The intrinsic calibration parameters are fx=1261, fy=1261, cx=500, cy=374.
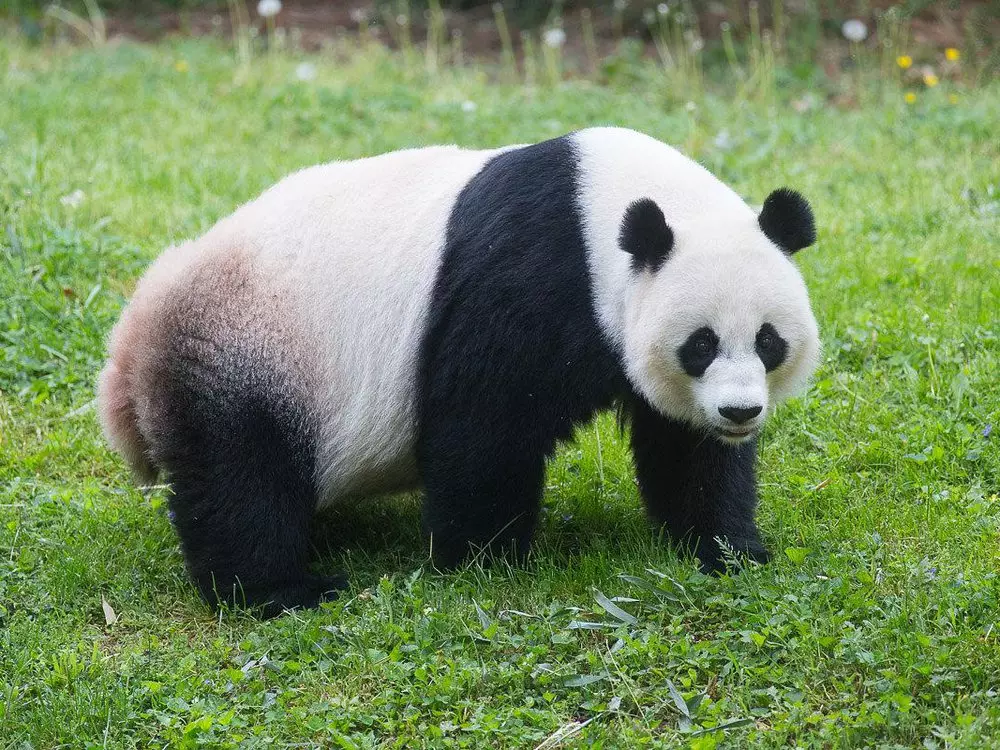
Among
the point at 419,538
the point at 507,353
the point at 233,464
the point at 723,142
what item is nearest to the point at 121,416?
the point at 233,464

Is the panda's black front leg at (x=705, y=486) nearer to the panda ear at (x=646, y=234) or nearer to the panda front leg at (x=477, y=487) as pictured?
the panda front leg at (x=477, y=487)

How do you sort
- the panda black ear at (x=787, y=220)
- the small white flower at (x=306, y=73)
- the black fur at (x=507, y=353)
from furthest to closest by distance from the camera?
the small white flower at (x=306, y=73), the black fur at (x=507, y=353), the panda black ear at (x=787, y=220)

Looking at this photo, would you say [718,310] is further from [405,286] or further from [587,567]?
[405,286]

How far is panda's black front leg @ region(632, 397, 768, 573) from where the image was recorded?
4797 millimetres

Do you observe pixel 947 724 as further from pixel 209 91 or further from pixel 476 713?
pixel 209 91

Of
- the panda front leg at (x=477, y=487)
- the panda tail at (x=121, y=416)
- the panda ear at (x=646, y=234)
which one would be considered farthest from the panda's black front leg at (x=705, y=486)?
the panda tail at (x=121, y=416)

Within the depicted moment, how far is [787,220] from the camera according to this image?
4.35m

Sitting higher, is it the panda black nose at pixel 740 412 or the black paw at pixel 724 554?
the panda black nose at pixel 740 412

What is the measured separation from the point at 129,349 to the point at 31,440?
50.0 inches

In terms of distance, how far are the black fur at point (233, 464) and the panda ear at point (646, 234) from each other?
1.53 m

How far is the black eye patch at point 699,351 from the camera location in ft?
13.8

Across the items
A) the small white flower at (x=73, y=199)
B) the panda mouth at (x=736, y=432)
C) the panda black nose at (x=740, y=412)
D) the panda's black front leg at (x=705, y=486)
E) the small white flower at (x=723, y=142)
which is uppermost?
the small white flower at (x=73, y=199)

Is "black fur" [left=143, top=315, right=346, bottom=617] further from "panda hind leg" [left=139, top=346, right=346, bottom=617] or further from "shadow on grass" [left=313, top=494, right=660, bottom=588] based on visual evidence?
"shadow on grass" [left=313, top=494, right=660, bottom=588]

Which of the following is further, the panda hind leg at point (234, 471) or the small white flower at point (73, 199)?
the small white flower at point (73, 199)
